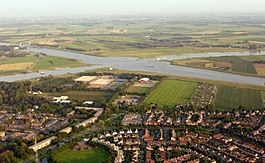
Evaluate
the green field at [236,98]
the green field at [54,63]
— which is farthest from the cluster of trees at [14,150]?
the green field at [54,63]

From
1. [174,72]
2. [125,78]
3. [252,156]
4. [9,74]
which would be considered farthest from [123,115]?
[9,74]

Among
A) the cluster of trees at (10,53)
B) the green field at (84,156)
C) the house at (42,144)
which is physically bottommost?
the green field at (84,156)

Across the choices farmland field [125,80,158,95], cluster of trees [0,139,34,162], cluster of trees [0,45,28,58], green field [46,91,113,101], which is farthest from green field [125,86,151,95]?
cluster of trees [0,45,28,58]

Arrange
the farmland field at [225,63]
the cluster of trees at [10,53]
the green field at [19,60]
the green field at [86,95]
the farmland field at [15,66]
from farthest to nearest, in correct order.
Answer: the cluster of trees at [10,53], the green field at [19,60], the farmland field at [15,66], the farmland field at [225,63], the green field at [86,95]

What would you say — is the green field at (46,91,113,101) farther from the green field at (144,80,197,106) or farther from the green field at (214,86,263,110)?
the green field at (214,86,263,110)

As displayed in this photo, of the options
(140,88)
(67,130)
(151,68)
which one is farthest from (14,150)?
(151,68)

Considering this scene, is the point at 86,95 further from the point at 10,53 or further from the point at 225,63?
the point at 10,53

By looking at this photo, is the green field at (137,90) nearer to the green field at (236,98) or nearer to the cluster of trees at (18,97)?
the green field at (236,98)

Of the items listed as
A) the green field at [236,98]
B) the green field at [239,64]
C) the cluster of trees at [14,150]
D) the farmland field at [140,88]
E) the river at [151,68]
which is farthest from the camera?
the green field at [239,64]
